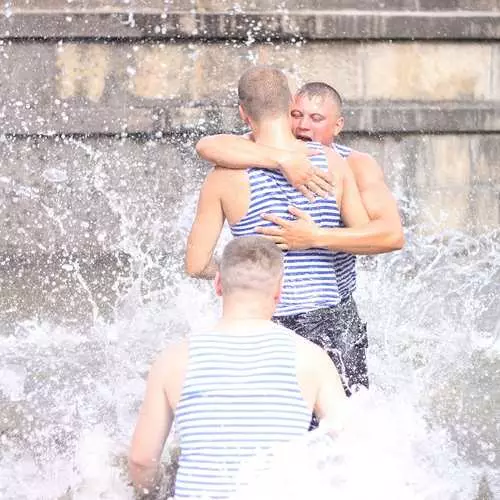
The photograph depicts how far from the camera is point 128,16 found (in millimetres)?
10797

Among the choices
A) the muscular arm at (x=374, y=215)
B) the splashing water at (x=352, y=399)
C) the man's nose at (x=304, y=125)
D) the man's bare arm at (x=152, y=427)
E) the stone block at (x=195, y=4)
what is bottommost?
the splashing water at (x=352, y=399)

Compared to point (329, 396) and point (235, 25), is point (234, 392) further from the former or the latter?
point (235, 25)

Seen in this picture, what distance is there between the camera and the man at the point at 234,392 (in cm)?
366

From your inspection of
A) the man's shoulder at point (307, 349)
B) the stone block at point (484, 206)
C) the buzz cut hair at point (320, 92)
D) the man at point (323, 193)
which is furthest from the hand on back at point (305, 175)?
the stone block at point (484, 206)

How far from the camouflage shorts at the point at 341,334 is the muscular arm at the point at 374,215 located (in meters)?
0.25

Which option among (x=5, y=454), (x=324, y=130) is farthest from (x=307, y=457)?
(x=5, y=454)

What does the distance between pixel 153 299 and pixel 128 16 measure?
7.74ft

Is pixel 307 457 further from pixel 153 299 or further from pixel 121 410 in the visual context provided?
pixel 153 299

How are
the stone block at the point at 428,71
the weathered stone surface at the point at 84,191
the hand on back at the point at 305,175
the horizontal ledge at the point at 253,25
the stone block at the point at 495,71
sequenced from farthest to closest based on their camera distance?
the stone block at the point at 495,71
the stone block at the point at 428,71
the weathered stone surface at the point at 84,191
the horizontal ledge at the point at 253,25
the hand on back at the point at 305,175

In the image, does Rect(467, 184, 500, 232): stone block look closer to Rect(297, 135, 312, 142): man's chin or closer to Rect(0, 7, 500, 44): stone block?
Rect(0, 7, 500, 44): stone block

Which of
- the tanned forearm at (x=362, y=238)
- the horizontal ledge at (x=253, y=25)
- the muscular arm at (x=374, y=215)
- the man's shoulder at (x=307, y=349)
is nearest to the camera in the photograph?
the man's shoulder at (x=307, y=349)

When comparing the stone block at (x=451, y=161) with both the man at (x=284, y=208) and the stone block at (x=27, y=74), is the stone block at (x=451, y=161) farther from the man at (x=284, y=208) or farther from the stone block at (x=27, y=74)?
the man at (x=284, y=208)

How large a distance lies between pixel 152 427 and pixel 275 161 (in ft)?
4.10

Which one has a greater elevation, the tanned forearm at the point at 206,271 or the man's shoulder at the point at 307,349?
the man's shoulder at the point at 307,349
